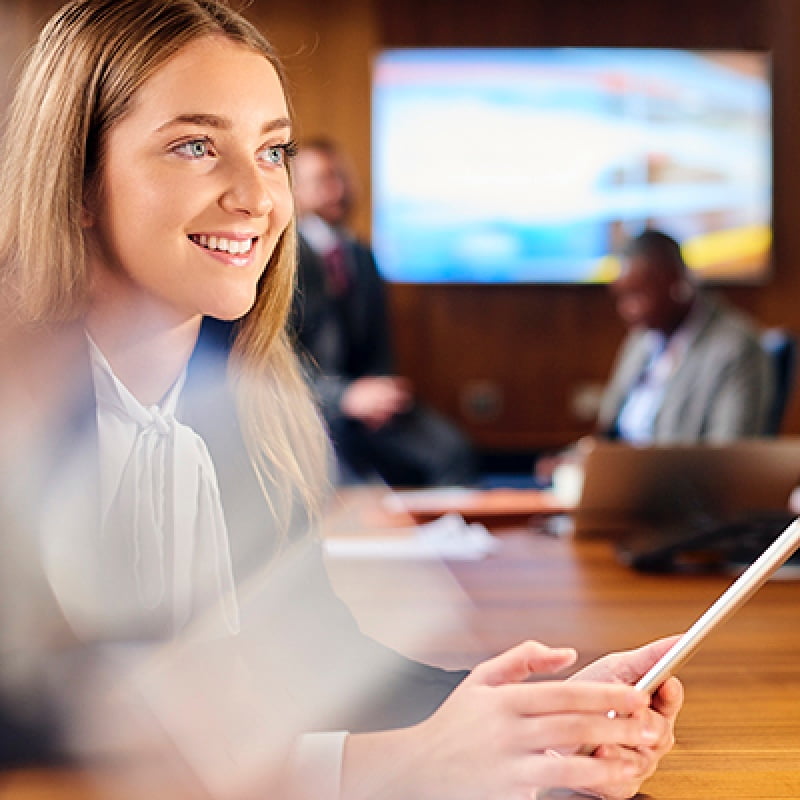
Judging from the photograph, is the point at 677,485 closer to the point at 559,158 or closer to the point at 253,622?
the point at 253,622

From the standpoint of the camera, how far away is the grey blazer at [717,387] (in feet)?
7.97

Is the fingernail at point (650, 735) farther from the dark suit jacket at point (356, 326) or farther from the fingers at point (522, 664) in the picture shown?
the dark suit jacket at point (356, 326)

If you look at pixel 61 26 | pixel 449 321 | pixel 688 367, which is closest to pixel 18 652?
pixel 61 26

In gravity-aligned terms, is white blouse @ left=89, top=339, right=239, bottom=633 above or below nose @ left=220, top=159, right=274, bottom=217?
below

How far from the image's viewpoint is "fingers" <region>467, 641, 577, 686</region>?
62cm

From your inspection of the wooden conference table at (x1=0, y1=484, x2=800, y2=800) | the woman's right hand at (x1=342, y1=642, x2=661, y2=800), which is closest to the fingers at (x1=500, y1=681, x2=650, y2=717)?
the woman's right hand at (x1=342, y1=642, x2=661, y2=800)

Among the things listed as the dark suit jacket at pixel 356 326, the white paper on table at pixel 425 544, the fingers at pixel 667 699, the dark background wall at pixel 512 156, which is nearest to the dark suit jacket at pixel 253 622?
the fingers at pixel 667 699

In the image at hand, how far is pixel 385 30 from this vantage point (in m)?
4.83

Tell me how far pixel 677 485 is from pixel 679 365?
991 millimetres

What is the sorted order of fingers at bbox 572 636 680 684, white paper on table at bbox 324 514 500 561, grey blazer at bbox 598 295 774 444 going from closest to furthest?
1. fingers at bbox 572 636 680 684
2. white paper on table at bbox 324 514 500 561
3. grey blazer at bbox 598 295 774 444

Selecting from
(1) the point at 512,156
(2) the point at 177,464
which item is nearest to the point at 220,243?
(2) the point at 177,464

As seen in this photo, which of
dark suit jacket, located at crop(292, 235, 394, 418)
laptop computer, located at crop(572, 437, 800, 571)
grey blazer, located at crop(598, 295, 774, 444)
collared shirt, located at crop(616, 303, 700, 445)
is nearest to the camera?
laptop computer, located at crop(572, 437, 800, 571)

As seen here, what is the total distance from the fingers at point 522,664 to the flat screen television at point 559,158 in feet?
14.1

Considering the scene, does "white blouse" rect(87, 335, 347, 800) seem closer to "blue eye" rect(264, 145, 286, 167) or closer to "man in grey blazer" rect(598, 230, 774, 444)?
"blue eye" rect(264, 145, 286, 167)
